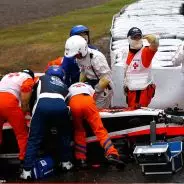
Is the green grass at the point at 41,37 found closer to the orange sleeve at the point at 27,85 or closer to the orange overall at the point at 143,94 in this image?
the orange overall at the point at 143,94

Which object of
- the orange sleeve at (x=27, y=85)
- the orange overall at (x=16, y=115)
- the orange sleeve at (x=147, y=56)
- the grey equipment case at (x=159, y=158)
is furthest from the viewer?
the orange sleeve at (x=147, y=56)

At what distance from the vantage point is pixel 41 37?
23.3 m

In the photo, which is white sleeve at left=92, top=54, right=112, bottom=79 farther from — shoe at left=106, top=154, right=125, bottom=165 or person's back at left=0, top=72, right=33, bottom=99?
shoe at left=106, top=154, right=125, bottom=165

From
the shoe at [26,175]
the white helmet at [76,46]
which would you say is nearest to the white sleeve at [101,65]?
the white helmet at [76,46]

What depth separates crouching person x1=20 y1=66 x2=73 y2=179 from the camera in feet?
26.6

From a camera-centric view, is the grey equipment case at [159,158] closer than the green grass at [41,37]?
Yes

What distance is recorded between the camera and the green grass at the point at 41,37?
18.1 metres

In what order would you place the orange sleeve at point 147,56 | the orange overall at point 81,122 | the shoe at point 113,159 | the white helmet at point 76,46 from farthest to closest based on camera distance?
the orange sleeve at point 147,56 < the white helmet at point 76,46 < the orange overall at point 81,122 < the shoe at point 113,159

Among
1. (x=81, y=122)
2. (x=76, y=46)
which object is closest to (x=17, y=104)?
(x=81, y=122)

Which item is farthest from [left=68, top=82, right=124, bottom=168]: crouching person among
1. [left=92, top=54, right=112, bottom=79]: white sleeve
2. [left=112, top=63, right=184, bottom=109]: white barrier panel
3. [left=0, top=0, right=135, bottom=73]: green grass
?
[left=0, top=0, right=135, bottom=73]: green grass

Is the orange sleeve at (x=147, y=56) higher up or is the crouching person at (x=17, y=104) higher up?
the orange sleeve at (x=147, y=56)

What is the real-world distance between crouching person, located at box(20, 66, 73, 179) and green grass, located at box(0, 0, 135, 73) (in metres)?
8.38

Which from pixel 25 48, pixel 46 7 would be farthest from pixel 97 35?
pixel 46 7

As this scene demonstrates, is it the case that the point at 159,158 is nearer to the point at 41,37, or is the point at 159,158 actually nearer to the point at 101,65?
the point at 101,65
